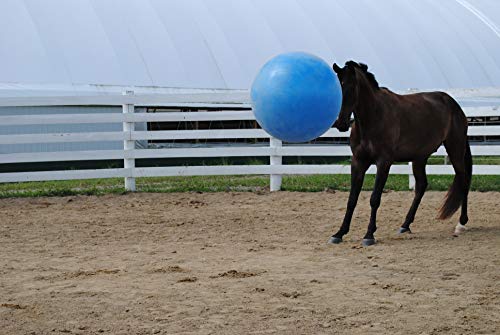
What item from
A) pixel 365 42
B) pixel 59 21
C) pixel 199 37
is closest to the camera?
pixel 59 21

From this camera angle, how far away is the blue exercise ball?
20.4ft

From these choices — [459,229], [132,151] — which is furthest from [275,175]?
[459,229]

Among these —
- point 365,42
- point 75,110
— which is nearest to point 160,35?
point 75,110

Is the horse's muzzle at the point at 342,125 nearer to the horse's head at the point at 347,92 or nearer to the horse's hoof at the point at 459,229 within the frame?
the horse's head at the point at 347,92

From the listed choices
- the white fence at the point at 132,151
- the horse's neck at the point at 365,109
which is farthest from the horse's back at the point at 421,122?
the white fence at the point at 132,151

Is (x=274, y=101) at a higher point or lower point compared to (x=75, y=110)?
higher

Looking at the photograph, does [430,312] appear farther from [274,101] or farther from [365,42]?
Result: [365,42]

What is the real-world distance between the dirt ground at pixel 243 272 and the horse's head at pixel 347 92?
109cm

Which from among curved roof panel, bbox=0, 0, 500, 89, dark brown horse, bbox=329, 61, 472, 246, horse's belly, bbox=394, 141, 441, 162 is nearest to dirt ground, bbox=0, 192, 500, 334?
dark brown horse, bbox=329, 61, 472, 246

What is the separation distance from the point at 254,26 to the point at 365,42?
334 centimetres

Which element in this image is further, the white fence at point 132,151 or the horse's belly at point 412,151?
the white fence at point 132,151

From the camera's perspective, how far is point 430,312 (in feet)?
15.1

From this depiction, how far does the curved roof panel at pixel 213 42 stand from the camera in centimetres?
1638

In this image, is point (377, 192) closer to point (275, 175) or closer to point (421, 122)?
point (421, 122)
